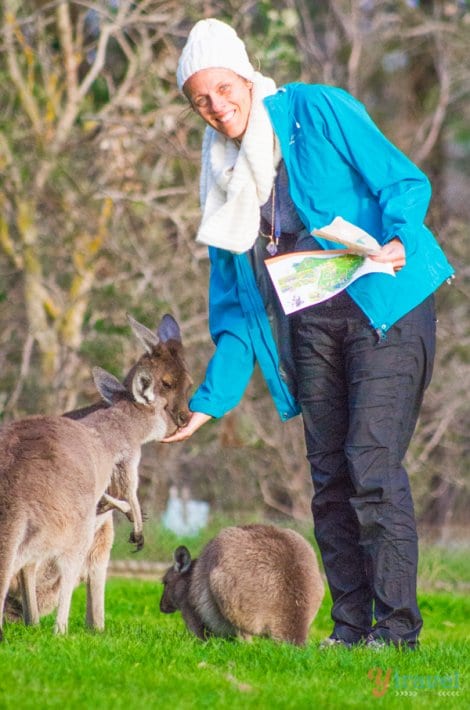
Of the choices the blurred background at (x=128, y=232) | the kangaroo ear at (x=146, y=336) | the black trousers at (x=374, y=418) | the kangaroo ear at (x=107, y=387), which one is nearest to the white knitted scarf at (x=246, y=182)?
the black trousers at (x=374, y=418)

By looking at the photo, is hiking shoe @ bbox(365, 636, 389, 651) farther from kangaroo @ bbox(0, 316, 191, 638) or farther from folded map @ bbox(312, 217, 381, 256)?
folded map @ bbox(312, 217, 381, 256)

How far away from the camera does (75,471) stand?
532 centimetres

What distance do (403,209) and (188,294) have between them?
6318 mm

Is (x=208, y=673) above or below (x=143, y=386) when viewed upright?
below

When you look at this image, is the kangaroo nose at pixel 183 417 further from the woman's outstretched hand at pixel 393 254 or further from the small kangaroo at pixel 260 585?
the woman's outstretched hand at pixel 393 254

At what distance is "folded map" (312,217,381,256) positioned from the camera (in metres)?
4.96

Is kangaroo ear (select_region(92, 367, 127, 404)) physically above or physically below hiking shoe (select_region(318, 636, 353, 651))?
above

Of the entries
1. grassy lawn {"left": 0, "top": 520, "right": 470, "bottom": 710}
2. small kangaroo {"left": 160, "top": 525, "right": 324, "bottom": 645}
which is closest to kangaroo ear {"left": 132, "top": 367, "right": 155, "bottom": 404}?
small kangaroo {"left": 160, "top": 525, "right": 324, "bottom": 645}

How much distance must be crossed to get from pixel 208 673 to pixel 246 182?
2069mm

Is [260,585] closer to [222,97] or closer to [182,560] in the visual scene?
[182,560]

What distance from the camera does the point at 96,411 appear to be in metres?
6.15

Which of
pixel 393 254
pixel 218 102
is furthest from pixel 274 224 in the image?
pixel 393 254

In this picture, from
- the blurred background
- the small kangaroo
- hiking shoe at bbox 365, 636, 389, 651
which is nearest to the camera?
hiking shoe at bbox 365, 636, 389, 651

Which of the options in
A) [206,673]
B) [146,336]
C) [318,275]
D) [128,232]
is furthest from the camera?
[128,232]
